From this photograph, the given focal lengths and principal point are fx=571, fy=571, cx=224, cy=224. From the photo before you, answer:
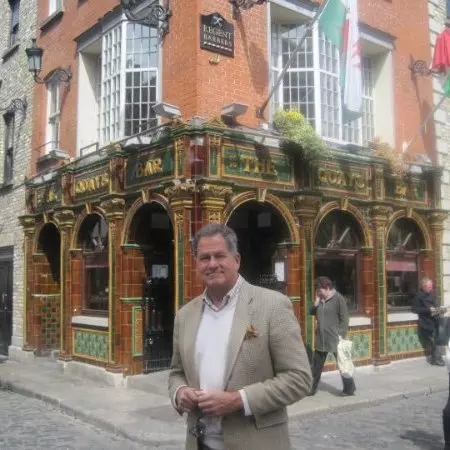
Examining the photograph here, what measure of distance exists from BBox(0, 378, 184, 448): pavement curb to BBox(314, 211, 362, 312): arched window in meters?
5.03

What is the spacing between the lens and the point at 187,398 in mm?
2625

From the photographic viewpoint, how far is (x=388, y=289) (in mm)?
12156

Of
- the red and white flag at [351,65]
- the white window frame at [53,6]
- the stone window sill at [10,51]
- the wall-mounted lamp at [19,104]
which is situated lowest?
the red and white flag at [351,65]

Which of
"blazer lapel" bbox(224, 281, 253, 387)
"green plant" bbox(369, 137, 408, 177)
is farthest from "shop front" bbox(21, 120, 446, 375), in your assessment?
"blazer lapel" bbox(224, 281, 253, 387)

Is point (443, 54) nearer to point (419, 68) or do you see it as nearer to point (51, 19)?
point (419, 68)

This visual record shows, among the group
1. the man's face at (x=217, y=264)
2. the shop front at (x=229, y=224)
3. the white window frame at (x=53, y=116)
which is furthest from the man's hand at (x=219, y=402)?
the white window frame at (x=53, y=116)

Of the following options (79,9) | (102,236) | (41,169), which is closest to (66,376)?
(102,236)

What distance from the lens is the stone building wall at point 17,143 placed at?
14734 millimetres

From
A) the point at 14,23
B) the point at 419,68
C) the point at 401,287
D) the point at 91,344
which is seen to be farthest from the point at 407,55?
the point at 14,23

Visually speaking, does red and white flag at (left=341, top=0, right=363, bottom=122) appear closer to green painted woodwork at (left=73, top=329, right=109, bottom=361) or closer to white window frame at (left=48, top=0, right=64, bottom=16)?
green painted woodwork at (left=73, top=329, right=109, bottom=361)

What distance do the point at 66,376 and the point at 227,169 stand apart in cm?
561

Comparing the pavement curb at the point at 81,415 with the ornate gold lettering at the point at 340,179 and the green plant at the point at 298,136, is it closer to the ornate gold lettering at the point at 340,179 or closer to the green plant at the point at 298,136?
the green plant at the point at 298,136

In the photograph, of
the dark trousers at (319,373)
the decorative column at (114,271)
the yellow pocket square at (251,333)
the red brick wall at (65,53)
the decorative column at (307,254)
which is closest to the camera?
the yellow pocket square at (251,333)

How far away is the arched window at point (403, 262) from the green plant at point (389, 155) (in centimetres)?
124
